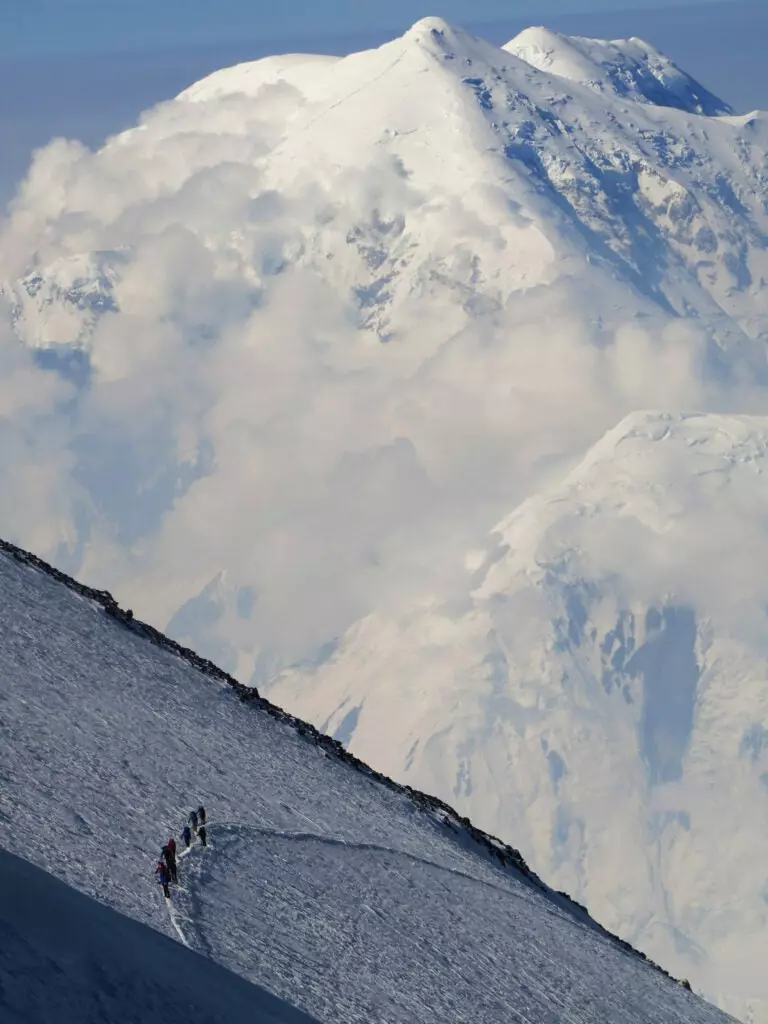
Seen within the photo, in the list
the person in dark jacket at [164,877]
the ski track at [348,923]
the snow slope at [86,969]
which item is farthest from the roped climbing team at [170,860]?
the snow slope at [86,969]

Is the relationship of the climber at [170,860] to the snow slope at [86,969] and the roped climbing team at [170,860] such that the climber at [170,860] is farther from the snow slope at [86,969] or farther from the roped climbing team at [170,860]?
the snow slope at [86,969]

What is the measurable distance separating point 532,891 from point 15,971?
147ft

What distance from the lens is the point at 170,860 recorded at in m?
40.9

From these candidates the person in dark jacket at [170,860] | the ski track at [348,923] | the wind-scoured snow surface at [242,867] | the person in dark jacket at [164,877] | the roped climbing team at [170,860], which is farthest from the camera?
the person in dark jacket at [170,860]

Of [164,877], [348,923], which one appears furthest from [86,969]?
[348,923]

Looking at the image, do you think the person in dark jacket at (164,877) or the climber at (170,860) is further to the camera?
the climber at (170,860)

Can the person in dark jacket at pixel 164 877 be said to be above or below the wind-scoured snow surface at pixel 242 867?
below

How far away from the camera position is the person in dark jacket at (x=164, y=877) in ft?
131

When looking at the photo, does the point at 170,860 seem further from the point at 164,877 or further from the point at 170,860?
the point at 164,877

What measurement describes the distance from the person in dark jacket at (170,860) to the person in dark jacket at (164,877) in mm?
228

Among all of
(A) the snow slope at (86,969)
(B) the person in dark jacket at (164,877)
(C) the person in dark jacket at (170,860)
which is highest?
(C) the person in dark jacket at (170,860)

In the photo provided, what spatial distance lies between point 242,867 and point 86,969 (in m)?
21.9

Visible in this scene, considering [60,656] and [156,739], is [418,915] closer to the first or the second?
[156,739]

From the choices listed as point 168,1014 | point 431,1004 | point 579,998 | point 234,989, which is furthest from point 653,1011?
point 168,1014
